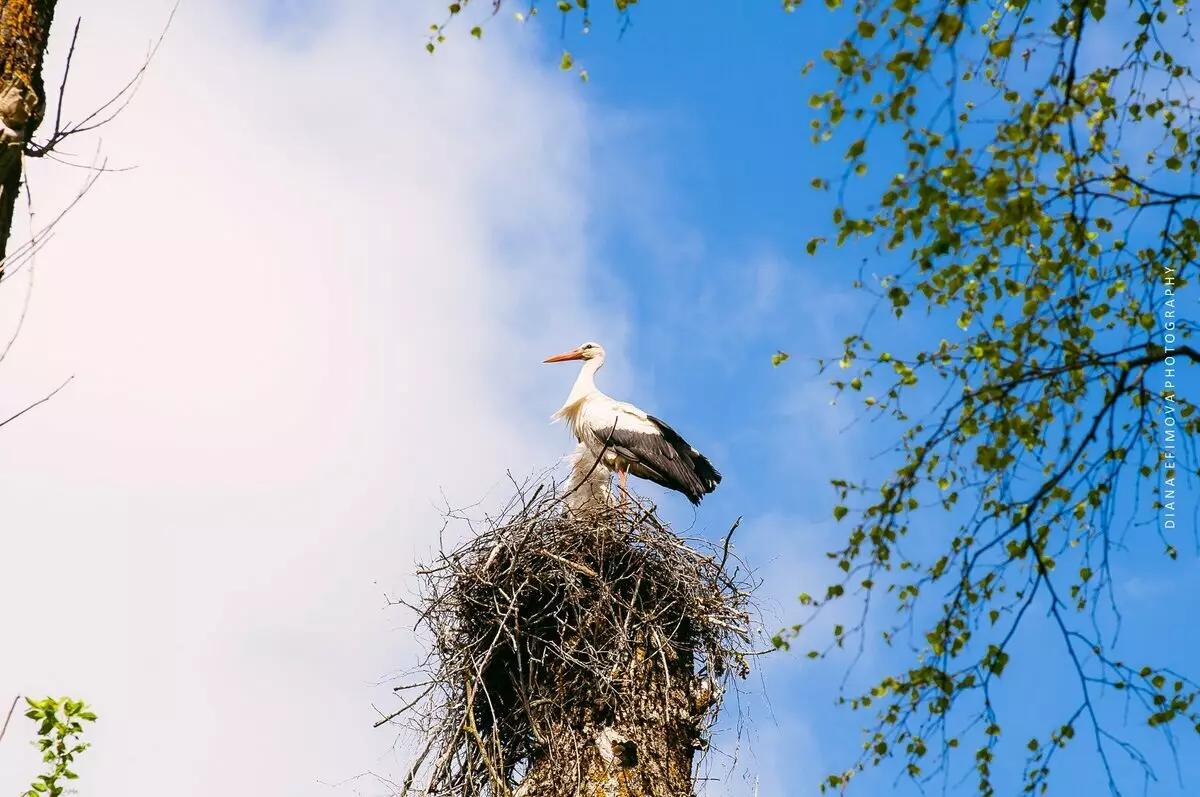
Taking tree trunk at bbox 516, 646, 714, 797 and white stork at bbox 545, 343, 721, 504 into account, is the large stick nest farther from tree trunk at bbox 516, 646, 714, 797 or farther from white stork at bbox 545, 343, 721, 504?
white stork at bbox 545, 343, 721, 504

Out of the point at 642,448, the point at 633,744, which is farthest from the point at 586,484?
the point at 633,744

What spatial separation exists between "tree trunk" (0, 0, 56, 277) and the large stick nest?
12.9 ft

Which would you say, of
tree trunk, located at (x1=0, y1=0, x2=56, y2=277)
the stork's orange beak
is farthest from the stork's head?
tree trunk, located at (x1=0, y1=0, x2=56, y2=277)

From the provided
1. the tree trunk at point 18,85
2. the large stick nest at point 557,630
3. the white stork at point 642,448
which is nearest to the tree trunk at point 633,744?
the large stick nest at point 557,630


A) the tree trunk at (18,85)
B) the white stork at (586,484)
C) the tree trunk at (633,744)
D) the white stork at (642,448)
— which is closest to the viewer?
the tree trunk at (18,85)

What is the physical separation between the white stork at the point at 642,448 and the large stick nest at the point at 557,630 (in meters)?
2.24

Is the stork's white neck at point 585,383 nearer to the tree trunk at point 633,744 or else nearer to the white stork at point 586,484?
the white stork at point 586,484

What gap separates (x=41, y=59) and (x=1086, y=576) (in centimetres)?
399

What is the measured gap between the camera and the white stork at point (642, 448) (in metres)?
10.2

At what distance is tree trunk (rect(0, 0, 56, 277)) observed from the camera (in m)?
4.16

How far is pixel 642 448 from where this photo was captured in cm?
1020

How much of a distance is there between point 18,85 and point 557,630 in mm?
4351

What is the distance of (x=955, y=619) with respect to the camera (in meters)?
4.22

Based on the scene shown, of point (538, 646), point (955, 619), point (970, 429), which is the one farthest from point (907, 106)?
point (538, 646)
